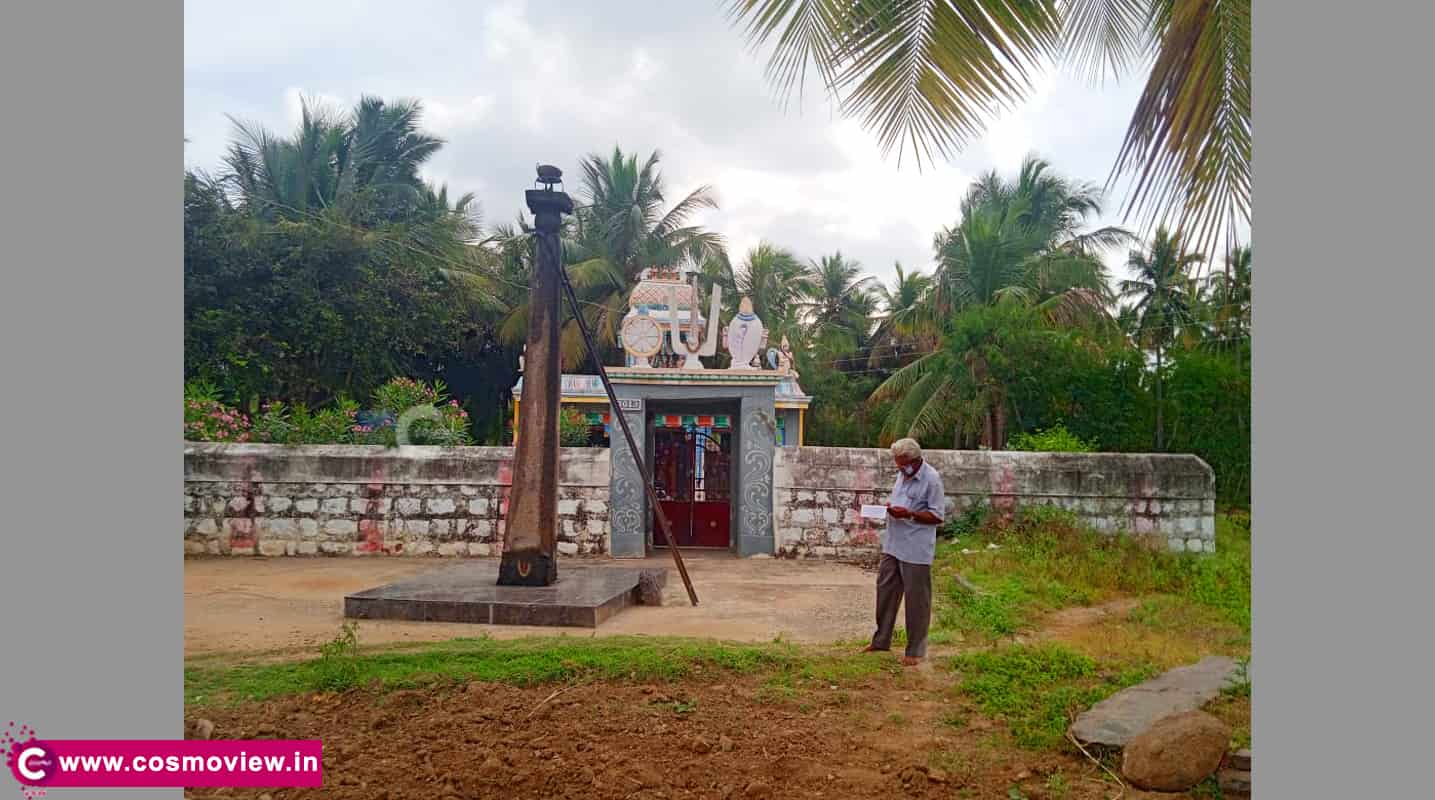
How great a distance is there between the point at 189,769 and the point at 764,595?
572cm

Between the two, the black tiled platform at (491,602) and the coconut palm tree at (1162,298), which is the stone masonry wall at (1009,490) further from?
the black tiled platform at (491,602)

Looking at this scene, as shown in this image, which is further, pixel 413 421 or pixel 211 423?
pixel 211 423

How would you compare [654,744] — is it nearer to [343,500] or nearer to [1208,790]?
[1208,790]

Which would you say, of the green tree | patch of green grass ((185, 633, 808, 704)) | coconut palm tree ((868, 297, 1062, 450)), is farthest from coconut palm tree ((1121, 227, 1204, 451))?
the green tree

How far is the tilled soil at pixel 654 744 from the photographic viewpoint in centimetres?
365

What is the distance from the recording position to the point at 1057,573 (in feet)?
29.5

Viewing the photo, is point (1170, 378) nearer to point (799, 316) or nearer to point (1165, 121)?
point (1165, 121)

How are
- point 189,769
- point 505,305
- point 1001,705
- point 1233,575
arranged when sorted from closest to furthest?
point 189,769 → point 1001,705 → point 1233,575 → point 505,305

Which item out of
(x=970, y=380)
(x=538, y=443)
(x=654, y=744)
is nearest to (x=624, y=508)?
(x=538, y=443)

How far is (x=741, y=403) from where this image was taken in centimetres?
1143
